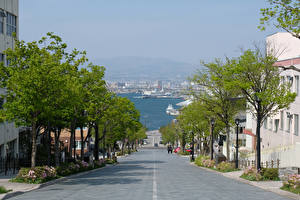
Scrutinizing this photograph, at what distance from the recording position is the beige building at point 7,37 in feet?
128

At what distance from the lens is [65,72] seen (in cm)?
3531

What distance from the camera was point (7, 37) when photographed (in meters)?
40.0

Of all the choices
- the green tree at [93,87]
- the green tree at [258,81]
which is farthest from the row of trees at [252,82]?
the green tree at [93,87]

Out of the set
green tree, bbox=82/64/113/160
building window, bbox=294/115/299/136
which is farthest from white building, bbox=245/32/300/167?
green tree, bbox=82/64/113/160

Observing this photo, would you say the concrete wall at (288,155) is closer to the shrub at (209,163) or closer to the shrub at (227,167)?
the shrub at (227,167)

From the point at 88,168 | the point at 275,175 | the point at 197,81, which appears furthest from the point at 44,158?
the point at 275,175

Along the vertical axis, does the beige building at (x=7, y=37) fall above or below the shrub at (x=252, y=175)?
above

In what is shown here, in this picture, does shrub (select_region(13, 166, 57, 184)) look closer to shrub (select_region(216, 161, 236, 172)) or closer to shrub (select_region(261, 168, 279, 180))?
shrub (select_region(261, 168, 279, 180))

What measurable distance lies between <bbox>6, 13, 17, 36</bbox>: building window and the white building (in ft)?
65.7

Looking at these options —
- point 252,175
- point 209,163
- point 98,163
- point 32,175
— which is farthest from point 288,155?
point 32,175

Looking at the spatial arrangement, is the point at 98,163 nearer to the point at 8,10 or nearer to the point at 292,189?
the point at 8,10

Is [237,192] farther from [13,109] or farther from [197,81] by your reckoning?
[197,81]

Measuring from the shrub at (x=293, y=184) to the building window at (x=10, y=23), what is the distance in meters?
26.4

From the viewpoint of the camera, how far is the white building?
38.6 m
